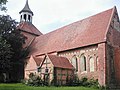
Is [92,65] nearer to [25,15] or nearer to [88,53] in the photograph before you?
[88,53]

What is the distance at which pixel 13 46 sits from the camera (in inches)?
1714

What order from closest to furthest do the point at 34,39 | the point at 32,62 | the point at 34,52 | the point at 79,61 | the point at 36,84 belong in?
the point at 36,84 < the point at 79,61 < the point at 32,62 < the point at 34,52 < the point at 34,39

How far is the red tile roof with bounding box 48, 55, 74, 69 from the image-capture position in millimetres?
31516

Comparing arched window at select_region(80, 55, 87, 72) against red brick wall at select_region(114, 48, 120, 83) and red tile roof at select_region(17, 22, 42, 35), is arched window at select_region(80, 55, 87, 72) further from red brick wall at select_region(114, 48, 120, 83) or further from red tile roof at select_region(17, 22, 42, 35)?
red tile roof at select_region(17, 22, 42, 35)

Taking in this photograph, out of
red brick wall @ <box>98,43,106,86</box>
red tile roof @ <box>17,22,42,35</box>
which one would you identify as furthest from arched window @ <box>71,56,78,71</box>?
red tile roof @ <box>17,22,42,35</box>

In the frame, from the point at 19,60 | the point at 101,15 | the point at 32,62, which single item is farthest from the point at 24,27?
the point at 101,15

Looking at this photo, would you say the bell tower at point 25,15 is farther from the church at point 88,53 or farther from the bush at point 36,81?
the bush at point 36,81

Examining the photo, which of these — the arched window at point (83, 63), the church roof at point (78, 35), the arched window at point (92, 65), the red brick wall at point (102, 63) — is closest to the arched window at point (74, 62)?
the arched window at point (83, 63)

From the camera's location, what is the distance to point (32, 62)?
35.7 meters

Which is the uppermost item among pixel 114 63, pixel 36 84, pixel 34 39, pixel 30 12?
pixel 30 12

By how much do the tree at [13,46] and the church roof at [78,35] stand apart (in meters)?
2.96

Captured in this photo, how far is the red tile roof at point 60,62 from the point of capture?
103 feet

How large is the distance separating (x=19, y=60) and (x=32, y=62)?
10148 mm

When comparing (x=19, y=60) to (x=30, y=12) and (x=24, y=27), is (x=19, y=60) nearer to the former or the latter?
(x=24, y=27)
